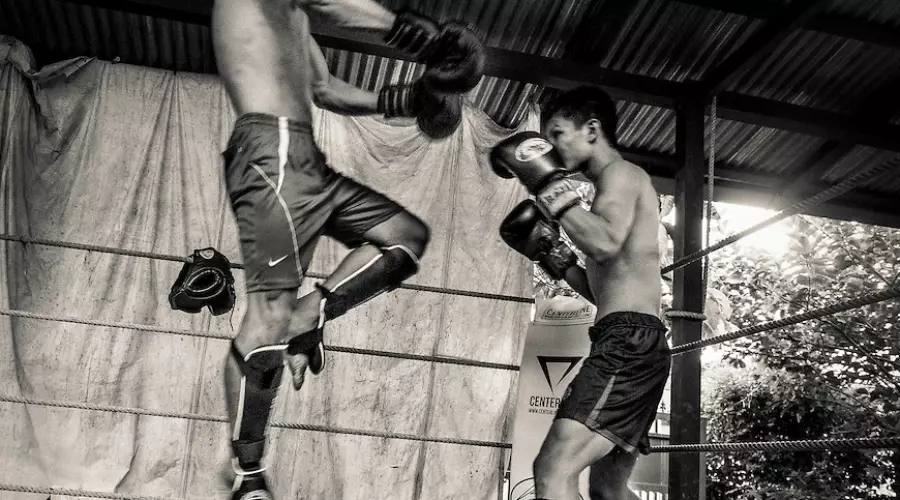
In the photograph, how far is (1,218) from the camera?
3611 mm

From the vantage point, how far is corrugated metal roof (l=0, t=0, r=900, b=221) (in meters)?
3.25

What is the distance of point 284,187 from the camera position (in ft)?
7.21

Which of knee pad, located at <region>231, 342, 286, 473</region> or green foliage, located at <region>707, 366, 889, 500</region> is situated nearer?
knee pad, located at <region>231, 342, 286, 473</region>

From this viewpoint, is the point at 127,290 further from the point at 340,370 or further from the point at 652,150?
the point at 652,150

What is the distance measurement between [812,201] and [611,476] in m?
1.05

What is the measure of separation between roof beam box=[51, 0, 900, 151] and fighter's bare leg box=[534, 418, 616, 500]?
5.05ft

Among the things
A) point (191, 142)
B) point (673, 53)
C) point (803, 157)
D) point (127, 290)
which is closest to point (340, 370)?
point (127, 290)

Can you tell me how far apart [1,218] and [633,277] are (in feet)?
9.44

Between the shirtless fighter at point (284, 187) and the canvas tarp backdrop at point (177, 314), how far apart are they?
113cm

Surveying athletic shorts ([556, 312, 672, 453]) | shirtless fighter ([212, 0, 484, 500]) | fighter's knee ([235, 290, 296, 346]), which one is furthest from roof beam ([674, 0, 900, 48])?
fighter's knee ([235, 290, 296, 346])

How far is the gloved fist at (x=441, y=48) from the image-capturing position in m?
2.24

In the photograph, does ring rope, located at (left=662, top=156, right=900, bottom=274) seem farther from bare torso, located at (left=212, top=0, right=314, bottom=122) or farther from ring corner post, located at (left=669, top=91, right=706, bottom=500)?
bare torso, located at (left=212, top=0, right=314, bottom=122)

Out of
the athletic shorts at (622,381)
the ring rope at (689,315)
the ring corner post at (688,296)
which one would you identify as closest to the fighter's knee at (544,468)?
the athletic shorts at (622,381)

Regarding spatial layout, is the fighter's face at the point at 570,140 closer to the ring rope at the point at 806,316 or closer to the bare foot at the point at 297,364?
the ring rope at the point at 806,316
